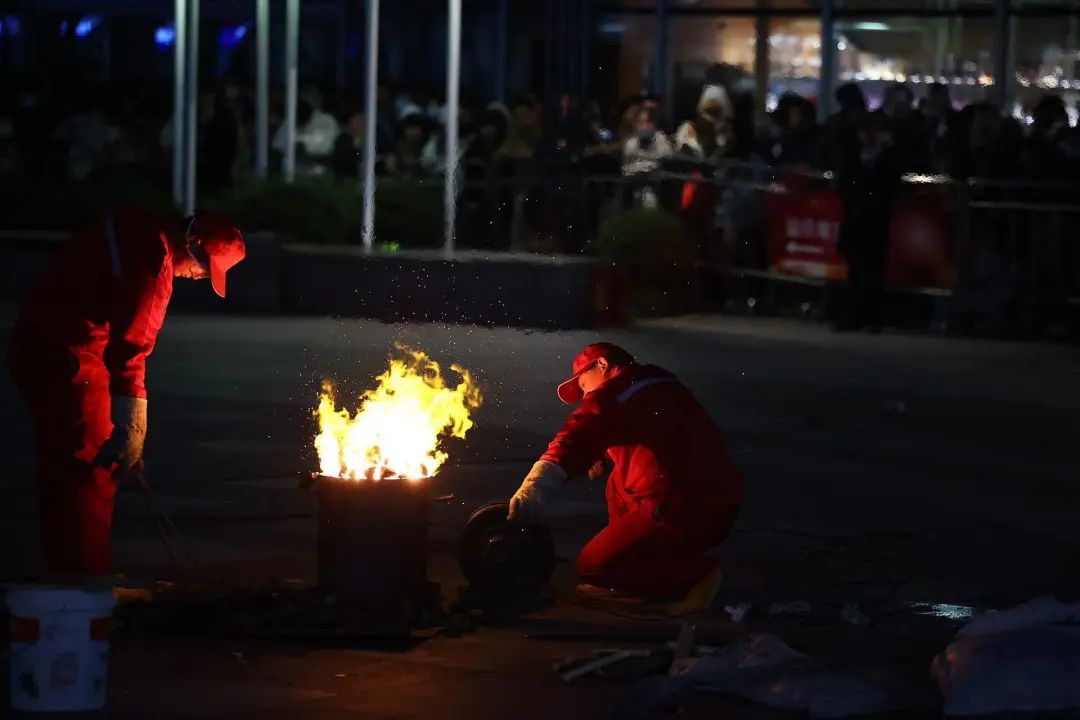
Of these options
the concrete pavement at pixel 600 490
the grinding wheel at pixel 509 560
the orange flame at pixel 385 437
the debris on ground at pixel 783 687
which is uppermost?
the orange flame at pixel 385 437

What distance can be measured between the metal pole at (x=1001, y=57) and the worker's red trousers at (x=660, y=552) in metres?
17.7

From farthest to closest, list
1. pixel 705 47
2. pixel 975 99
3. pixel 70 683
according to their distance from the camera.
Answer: pixel 705 47, pixel 975 99, pixel 70 683

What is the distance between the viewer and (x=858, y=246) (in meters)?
18.7

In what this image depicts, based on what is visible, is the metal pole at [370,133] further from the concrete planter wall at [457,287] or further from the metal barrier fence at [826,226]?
the metal barrier fence at [826,226]

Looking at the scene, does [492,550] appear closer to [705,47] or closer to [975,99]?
[975,99]

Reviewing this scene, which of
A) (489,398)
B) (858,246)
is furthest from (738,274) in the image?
(489,398)

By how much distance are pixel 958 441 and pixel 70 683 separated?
24.9ft

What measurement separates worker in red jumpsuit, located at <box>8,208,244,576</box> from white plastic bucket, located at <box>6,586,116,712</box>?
4.07ft

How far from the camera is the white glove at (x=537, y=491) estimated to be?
26.3ft

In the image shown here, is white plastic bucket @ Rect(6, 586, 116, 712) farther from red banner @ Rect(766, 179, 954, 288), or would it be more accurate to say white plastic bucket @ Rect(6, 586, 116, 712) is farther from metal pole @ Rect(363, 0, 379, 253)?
red banner @ Rect(766, 179, 954, 288)

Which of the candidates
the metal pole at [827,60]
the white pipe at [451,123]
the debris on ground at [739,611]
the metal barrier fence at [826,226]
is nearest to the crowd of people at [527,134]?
the metal barrier fence at [826,226]

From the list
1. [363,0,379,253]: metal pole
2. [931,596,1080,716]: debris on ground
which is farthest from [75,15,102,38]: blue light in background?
[931,596,1080,716]: debris on ground

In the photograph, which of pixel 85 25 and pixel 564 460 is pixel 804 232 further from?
pixel 85 25

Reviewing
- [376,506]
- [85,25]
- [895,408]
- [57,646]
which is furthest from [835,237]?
[85,25]
